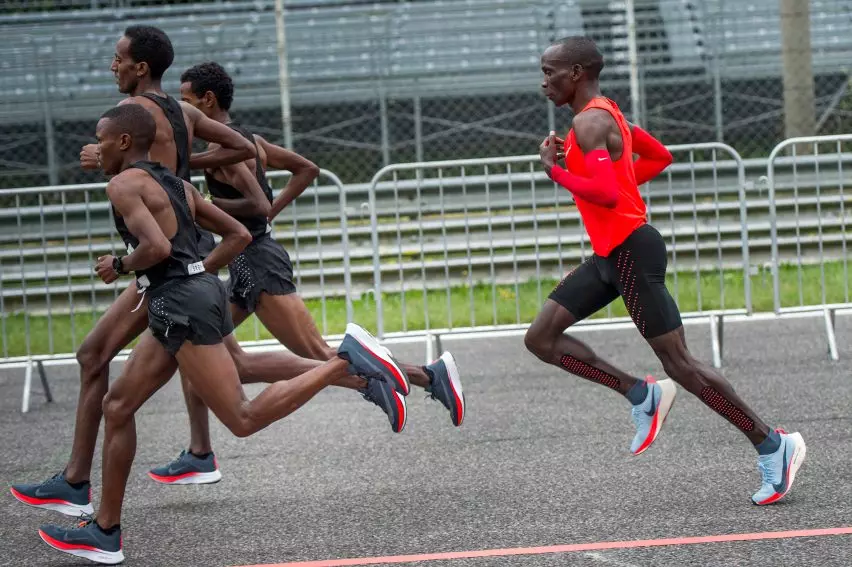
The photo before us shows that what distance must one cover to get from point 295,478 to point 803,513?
8.26 ft

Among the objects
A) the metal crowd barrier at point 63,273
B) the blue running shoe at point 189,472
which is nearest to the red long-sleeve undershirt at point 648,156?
the blue running shoe at point 189,472

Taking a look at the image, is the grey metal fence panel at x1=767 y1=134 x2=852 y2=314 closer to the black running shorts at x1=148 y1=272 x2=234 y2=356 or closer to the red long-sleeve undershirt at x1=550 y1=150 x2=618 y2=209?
the red long-sleeve undershirt at x1=550 y1=150 x2=618 y2=209

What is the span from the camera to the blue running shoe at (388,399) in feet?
17.6

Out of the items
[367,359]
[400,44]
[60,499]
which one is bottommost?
[60,499]

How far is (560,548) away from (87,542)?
180 centimetres

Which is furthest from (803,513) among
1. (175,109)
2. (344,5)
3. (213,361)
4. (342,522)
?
(344,5)

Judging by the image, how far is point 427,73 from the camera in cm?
1527

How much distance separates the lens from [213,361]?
4934 millimetres

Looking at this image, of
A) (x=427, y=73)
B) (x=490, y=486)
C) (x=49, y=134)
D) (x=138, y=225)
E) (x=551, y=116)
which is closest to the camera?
(x=138, y=225)

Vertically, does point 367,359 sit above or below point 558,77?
below

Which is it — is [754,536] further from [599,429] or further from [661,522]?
[599,429]

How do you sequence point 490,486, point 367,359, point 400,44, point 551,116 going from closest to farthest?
point 367,359 < point 490,486 < point 551,116 < point 400,44

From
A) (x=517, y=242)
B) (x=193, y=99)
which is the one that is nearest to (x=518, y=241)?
(x=517, y=242)

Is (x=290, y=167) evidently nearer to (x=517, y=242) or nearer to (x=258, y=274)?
(x=258, y=274)
